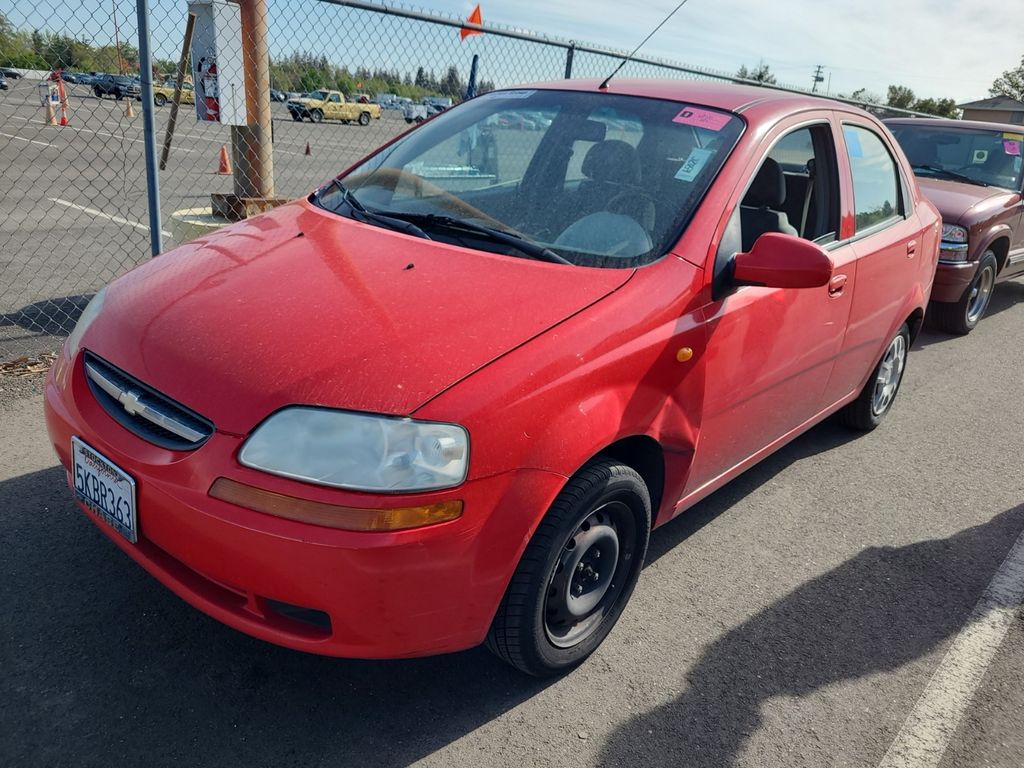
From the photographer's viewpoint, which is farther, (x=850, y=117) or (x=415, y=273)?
(x=850, y=117)

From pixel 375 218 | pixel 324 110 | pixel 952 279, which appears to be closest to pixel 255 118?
pixel 375 218

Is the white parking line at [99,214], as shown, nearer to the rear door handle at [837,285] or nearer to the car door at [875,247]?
the car door at [875,247]

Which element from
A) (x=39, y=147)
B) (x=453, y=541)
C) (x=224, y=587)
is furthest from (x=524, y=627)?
(x=39, y=147)

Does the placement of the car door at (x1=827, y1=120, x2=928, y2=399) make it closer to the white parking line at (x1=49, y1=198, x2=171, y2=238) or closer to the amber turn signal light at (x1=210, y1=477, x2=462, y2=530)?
the amber turn signal light at (x1=210, y1=477, x2=462, y2=530)

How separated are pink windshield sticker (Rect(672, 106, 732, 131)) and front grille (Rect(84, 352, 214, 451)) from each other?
2002 mm

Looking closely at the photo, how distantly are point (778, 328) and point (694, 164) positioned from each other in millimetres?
668

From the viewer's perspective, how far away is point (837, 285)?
332cm

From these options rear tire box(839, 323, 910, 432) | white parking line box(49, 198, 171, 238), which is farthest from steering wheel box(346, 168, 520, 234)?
white parking line box(49, 198, 171, 238)

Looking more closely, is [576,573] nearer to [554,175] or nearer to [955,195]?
[554,175]

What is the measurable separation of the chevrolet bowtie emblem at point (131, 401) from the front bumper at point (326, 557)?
0.06 metres

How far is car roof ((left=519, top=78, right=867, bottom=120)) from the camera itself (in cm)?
310

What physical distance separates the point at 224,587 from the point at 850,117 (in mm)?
3304

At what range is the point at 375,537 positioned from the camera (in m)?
1.86

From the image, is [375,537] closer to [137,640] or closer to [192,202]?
[137,640]
